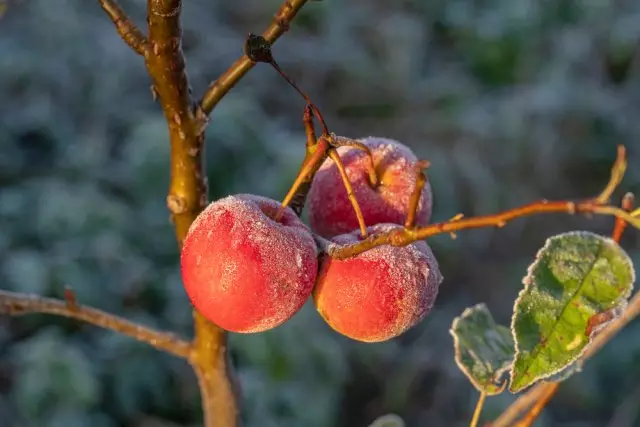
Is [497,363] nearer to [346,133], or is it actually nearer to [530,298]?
[530,298]

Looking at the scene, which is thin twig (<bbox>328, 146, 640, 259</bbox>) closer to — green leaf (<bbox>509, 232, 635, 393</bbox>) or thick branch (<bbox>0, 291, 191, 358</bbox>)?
green leaf (<bbox>509, 232, 635, 393</bbox>)

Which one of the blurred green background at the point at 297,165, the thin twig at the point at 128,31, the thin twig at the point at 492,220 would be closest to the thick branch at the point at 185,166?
the thin twig at the point at 128,31

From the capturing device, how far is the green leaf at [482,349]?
0.47 metres

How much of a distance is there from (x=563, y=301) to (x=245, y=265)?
0.17 metres

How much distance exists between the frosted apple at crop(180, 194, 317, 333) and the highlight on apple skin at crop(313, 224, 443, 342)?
0.7 inches

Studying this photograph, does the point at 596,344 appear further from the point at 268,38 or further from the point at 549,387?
the point at 268,38

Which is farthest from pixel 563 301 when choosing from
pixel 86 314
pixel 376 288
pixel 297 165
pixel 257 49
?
pixel 297 165

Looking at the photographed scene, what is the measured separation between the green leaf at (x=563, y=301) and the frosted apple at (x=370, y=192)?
11 cm

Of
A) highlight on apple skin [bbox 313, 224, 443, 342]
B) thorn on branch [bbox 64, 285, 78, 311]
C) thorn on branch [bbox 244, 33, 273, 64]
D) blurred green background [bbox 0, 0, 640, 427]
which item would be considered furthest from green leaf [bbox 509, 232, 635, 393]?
blurred green background [bbox 0, 0, 640, 427]

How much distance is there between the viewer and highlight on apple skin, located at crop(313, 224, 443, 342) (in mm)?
398

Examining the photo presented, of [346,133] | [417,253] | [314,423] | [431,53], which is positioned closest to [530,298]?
[417,253]

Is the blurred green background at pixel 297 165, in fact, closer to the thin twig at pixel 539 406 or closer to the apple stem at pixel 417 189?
the thin twig at pixel 539 406

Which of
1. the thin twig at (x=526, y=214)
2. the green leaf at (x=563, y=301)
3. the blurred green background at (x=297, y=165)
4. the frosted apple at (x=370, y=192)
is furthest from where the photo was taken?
the blurred green background at (x=297, y=165)

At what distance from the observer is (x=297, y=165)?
1778 millimetres
